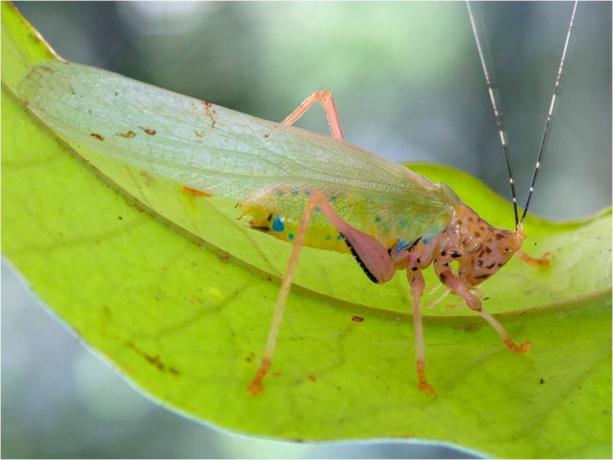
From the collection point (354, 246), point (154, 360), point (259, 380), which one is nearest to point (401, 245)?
point (354, 246)

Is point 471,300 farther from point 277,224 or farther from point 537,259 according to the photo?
point 277,224

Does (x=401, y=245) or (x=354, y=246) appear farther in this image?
(x=401, y=245)

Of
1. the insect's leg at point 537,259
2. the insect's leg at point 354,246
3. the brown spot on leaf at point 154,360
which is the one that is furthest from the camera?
the insect's leg at point 537,259

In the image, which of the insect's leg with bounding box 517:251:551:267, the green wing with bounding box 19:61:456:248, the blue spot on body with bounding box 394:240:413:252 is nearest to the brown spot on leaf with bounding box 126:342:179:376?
the green wing with bounding box 19:61:456:248

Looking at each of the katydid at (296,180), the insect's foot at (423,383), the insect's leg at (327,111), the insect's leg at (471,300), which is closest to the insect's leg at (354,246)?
the katydid at (296,180)

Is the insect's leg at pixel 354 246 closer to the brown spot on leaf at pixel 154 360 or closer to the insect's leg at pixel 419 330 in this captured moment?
the insect's leg at pixel 419 330

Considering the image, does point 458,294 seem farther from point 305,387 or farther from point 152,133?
point 152,133

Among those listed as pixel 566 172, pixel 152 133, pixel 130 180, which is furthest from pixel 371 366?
pixel 566 172
